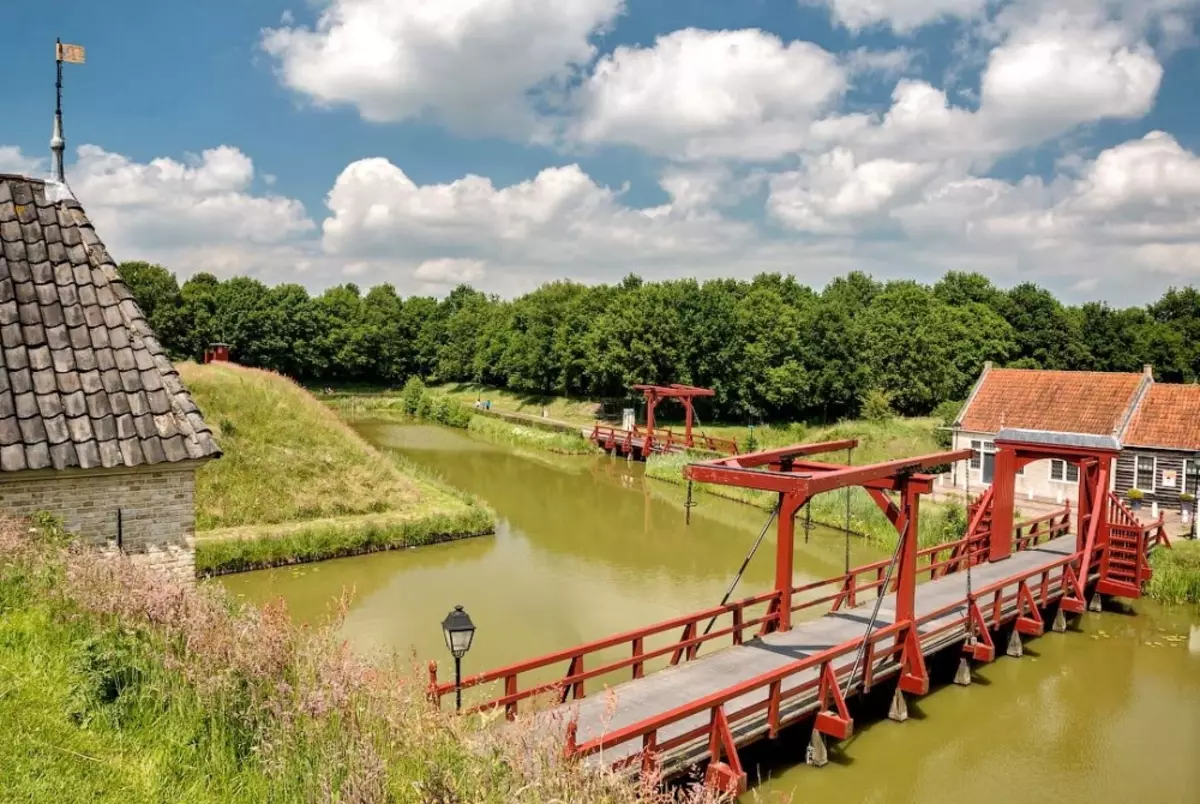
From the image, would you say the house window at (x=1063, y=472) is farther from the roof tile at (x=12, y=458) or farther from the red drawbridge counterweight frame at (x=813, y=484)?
the roof tile at (x=12, y=458)

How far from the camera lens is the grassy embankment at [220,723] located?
14.7 feet

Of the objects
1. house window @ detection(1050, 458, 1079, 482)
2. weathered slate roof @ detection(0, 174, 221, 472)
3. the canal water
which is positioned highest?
weathered slate roof @ detection(0, 174, 221, 472)

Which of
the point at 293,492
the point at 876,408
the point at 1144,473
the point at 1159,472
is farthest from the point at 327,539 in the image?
the point at 876,408

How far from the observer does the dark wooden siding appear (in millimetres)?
23172

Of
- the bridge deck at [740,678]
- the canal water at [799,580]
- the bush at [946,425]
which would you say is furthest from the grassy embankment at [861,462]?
the bridge deck at [740,678]

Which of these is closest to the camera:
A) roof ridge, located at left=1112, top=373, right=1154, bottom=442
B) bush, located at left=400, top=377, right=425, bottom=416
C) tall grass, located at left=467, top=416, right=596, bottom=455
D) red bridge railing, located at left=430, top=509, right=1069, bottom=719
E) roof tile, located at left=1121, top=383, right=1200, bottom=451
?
red bridge railing, located at left=430, top=509, right=1069, bottom=719

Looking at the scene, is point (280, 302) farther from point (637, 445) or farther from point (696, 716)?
point (696, 716)

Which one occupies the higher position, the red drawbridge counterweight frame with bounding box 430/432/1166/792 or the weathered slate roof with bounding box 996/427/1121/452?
the weathered slate roof with bounding box 996/427/1121/452

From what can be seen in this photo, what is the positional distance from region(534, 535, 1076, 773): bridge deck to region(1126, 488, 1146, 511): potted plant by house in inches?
401

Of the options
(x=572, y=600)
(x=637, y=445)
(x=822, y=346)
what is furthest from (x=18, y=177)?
(x=822, y=346)

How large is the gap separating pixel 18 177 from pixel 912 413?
4700 cm

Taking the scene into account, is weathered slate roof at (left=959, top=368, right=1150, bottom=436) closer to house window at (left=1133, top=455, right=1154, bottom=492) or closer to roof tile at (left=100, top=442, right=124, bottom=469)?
house window at (left=1133, top=455, right=1154, bottom=492)

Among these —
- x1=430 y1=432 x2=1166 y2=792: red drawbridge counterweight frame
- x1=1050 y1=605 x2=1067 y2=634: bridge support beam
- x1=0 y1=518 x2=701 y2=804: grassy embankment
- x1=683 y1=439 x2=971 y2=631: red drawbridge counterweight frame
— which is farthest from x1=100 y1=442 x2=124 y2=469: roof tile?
x1=1050 y1=605 x2=1067 y2=634: bridge support beam

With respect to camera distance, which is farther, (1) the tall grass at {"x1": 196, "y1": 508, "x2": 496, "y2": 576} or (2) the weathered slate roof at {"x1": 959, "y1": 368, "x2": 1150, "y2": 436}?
(2) the weathered slate roof at {"x1": 959, "y1": 368, "x2": 1150, "y2": 436}
